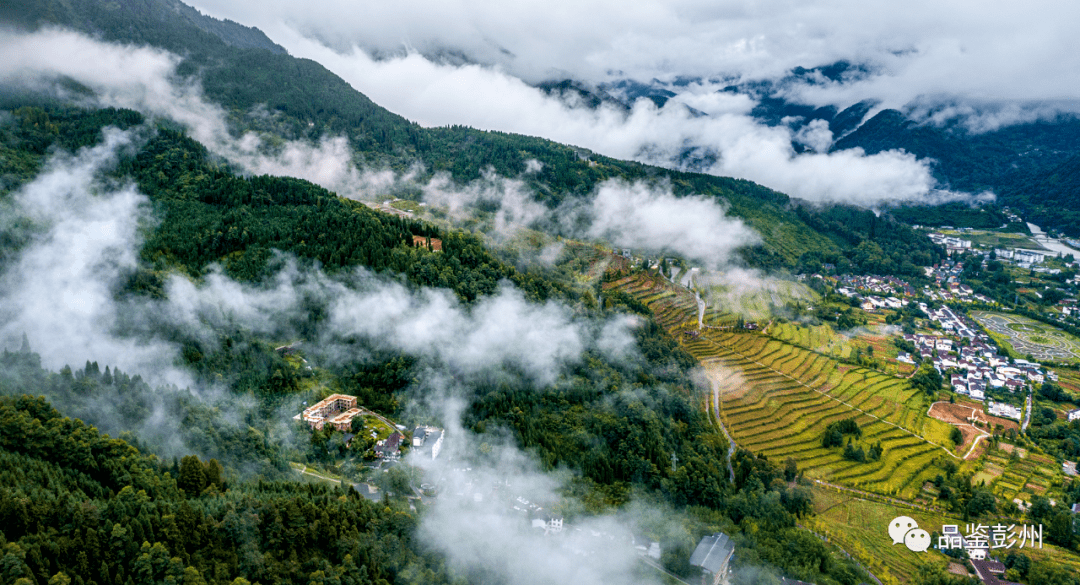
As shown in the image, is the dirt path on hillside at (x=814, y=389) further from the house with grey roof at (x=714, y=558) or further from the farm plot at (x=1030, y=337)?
the farm plot at (x=1030, y=337)

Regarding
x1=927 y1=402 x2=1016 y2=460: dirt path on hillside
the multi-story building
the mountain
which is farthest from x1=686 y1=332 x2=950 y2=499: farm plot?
the mountain

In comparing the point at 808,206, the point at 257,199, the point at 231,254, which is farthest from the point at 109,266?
the point at 808,206

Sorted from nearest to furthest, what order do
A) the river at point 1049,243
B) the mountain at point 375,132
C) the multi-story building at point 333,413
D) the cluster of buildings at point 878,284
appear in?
the multi-story building at point 333,413 < the cluster of buildings at point 878,284 < the mountain at point 375,132 < the river at point 1049,243

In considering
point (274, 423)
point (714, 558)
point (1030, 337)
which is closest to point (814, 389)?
point (714, 558)

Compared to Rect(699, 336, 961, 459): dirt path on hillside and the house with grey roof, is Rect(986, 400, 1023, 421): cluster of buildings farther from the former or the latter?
the house with grey roof

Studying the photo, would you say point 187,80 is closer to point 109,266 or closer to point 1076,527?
point 109,266

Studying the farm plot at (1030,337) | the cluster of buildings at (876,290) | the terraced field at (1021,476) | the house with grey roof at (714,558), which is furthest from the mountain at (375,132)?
the house with grey roof at (714,558)

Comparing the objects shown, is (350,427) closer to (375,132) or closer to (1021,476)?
(1021,476)
